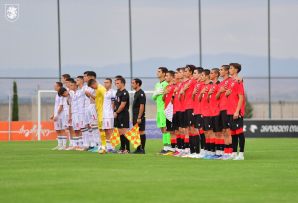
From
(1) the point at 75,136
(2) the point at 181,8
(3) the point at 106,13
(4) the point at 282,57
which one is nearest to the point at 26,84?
(3) the point at 106,13

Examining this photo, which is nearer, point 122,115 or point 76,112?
point 122,115

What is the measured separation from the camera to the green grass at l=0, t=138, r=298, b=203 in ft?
40.8

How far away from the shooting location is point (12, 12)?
162 feet

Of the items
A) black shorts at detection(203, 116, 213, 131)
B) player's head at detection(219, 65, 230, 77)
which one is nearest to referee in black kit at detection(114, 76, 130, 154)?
black shorts at detection(203, 116, 213, 131)

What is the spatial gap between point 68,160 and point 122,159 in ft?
3.82

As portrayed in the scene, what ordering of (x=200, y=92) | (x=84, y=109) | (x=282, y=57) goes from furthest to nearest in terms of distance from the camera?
(x=282, y=57) < (x=84, y=109) < (x=200, y=92)

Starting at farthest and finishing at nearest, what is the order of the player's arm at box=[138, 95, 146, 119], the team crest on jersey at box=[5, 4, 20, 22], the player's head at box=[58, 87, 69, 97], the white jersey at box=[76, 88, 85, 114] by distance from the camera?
the team crest on jersey at box=[5, 4, 20, 22] < the player's head at box=[58, 87, 69, 97] < the white jersey at box=[76, 88, 85, 114] < the player's arm at box=[138, 95, 146, 119]

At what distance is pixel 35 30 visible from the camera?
163ft

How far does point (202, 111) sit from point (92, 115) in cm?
495

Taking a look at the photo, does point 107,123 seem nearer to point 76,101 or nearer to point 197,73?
point 76,101

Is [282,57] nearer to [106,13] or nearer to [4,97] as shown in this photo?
[106,13]

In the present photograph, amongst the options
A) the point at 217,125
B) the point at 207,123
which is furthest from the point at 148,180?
the point at 207,123

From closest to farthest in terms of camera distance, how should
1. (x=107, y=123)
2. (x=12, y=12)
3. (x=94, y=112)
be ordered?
(x=107, y=123), (x=94, y=112), (x=12, y=12)

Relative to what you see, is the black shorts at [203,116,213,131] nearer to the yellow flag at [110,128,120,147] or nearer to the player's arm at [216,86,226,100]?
the player's arm at [216,86,226,100]
